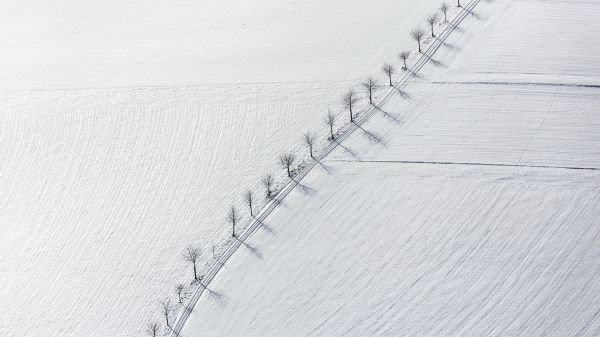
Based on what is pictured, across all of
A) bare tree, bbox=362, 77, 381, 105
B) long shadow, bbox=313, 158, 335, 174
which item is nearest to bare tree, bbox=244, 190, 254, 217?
long shadow, bbox=313, 158, 335, 174

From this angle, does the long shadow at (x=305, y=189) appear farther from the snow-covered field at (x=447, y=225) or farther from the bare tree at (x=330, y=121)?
the bare tree at (x=330, y=121)

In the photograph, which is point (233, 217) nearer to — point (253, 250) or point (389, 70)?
point (253, 250)

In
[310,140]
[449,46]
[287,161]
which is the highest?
[449,46]

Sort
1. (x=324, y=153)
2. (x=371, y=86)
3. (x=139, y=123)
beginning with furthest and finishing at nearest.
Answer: (x=371, y=86)
(x=139, y=123)
(x=324, y=153)

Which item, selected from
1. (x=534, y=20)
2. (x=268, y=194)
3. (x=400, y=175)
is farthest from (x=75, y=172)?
(x=534, y=20)

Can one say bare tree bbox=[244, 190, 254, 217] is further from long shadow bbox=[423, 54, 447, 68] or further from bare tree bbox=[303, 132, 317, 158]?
long shadow bbox=[423, 54, 447, 68]

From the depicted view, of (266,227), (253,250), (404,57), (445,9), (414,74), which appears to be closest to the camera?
(253,250)

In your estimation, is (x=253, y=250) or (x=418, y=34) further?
(x=418, y=34)

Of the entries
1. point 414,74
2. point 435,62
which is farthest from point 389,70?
point 435,62
